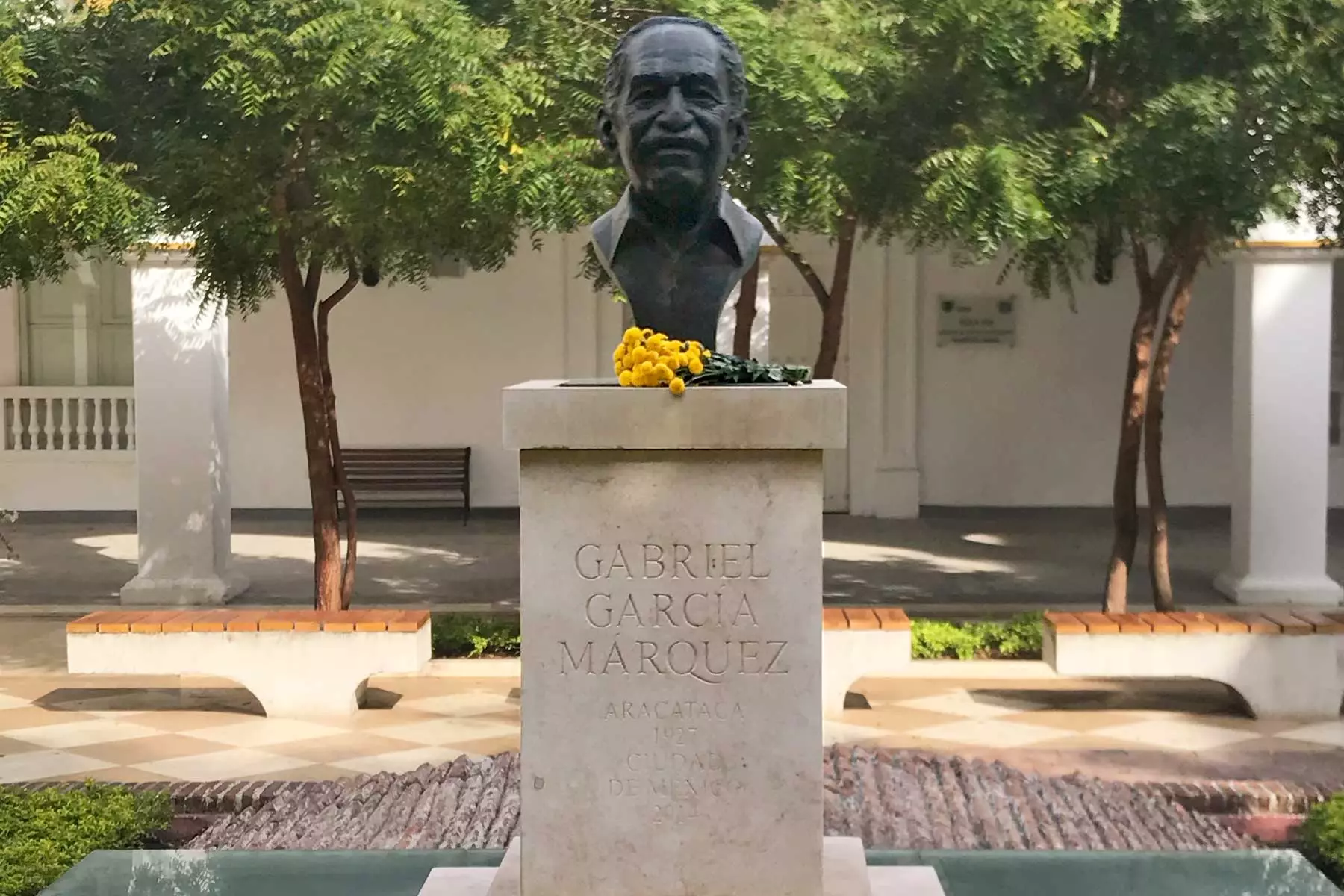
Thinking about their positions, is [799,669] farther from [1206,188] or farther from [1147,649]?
[1206,188]

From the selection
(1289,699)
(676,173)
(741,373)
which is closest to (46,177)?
(676,173)

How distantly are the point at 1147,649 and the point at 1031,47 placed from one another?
3.12 m

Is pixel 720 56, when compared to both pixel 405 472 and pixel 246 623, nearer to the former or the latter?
pixel 246 623

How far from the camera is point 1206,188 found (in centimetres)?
779

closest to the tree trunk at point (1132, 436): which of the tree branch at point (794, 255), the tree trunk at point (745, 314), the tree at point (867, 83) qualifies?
the tree at point (867, 83)

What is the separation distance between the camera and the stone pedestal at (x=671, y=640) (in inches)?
147

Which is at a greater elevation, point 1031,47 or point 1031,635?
point 1031,47

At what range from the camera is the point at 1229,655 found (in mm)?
7379

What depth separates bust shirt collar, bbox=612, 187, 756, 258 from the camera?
4320mm

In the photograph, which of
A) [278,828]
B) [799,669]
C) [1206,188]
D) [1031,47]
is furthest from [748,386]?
[1206,188]

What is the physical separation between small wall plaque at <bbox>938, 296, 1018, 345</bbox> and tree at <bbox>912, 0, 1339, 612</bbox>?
716 centimetres

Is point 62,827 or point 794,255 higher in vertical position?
point 794,255

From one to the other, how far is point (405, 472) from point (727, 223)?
38.1 feet

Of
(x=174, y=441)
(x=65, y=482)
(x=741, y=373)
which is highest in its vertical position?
(x=741, y=373)
